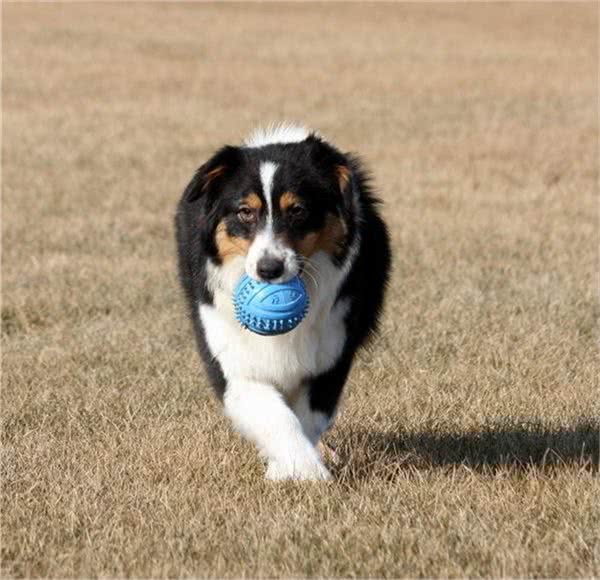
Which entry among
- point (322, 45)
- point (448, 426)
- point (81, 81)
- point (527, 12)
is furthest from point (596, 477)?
point (527, 12)

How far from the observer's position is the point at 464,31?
3647 cm

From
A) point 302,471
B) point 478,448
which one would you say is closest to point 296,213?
point 302,471

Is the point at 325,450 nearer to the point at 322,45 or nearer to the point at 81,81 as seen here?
the point at 81,81

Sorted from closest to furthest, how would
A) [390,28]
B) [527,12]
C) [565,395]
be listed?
[565,395] < [390,28] < [527,12]

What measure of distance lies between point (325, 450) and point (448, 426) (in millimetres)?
838

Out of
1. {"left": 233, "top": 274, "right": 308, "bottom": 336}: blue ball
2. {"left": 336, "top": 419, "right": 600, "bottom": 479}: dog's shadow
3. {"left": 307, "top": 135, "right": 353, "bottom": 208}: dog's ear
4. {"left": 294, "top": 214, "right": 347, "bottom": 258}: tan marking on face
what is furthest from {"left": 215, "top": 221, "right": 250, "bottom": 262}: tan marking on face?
{"left": 336, "top": 419, "right": 600, "bottom": 479}: dog's shadow

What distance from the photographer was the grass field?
4.42m

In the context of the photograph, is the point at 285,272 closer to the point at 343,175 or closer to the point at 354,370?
the point at 343,175

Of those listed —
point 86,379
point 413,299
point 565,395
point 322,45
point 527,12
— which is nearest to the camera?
point 565,395

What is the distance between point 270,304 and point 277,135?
3.68 feet

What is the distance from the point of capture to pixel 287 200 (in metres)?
5.11

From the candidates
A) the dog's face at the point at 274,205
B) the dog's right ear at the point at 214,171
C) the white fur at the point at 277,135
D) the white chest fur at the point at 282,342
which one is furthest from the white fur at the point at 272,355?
the white fur at the point at 277,135

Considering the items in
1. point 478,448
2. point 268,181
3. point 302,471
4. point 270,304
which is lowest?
point 478,448

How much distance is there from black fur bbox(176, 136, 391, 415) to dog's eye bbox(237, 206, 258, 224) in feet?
0.09
